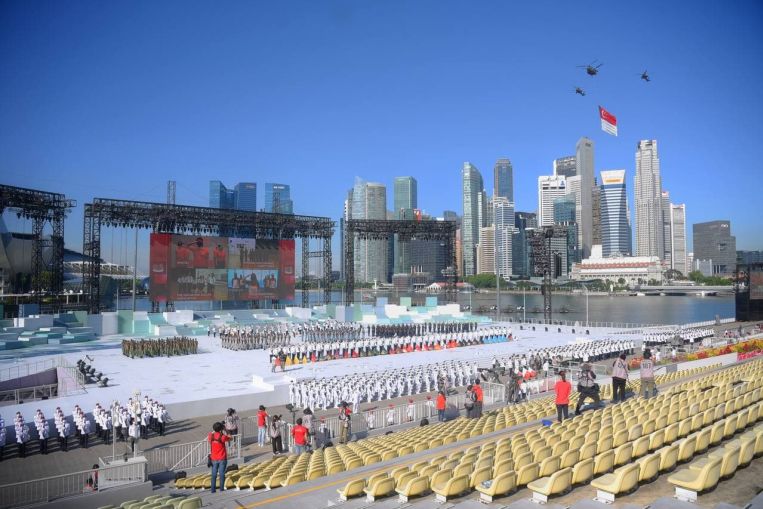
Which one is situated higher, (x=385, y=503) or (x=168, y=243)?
(x=168, y=243)

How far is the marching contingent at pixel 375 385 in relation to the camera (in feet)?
56.0

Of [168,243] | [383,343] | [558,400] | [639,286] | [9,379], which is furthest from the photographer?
[639,286]

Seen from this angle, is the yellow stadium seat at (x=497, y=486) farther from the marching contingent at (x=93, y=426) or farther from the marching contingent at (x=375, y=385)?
the marching contingent at (x=375, y=385)

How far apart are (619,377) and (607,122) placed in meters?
19.1

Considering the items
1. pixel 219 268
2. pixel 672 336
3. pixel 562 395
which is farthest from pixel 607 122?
pixel 219 268

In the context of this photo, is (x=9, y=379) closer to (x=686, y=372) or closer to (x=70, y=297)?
(x=686, y=372)

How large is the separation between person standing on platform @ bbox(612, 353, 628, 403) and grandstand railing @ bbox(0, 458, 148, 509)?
31.2 ft

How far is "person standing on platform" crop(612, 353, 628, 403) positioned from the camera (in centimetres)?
1103

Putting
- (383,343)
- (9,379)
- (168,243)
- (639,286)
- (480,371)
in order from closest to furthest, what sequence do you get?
(9,379) → (480,371) → (383,343) → (168,243) → (639,286)

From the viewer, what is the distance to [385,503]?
5.80 m

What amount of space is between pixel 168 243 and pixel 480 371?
86.7 ft

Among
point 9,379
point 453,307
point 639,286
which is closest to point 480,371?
point 9,379

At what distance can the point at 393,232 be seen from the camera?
1855 inches

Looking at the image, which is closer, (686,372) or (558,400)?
(558,400)
